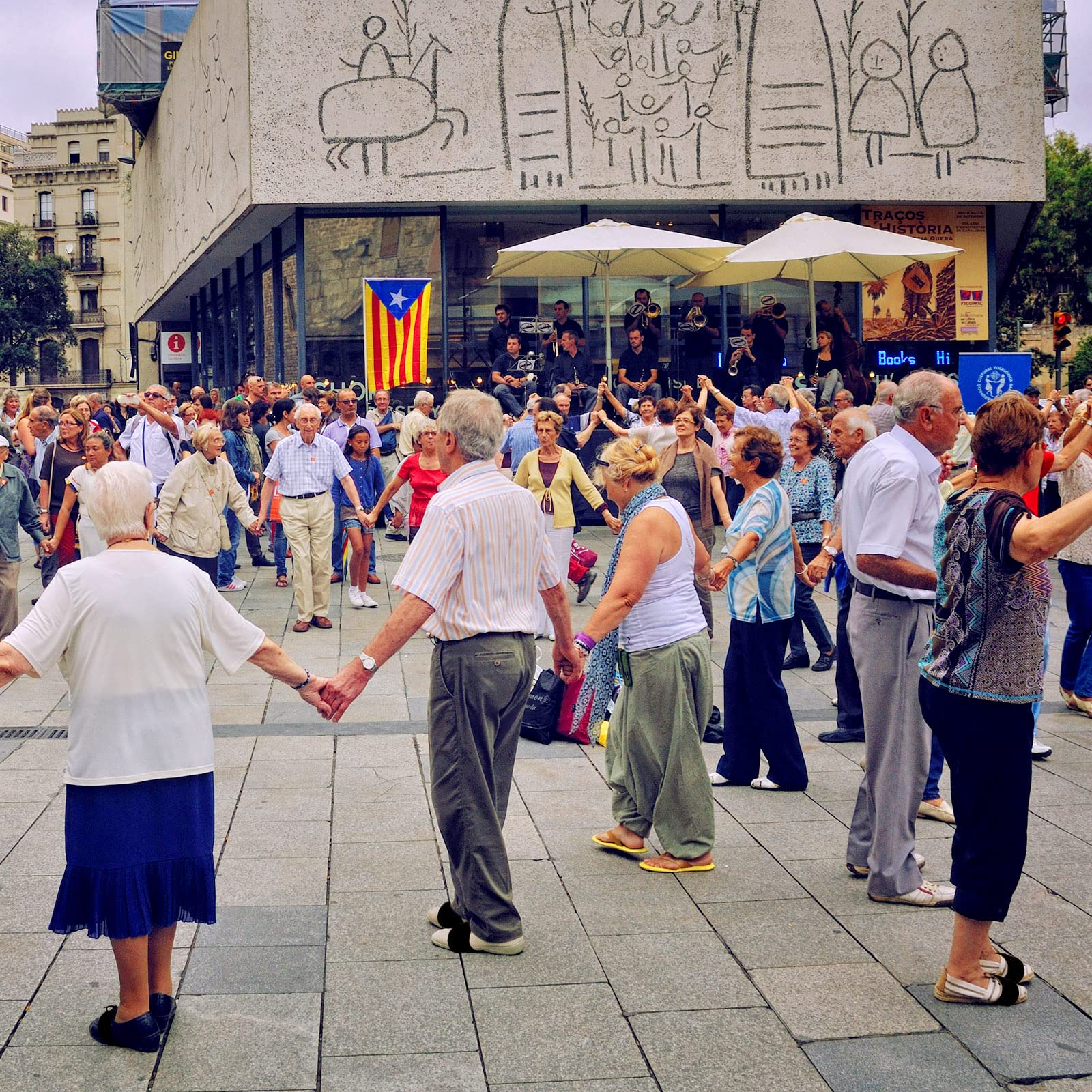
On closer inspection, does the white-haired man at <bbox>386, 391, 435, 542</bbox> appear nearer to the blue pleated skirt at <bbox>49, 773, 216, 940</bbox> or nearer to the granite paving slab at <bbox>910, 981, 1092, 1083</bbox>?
the blue pleated skirt at <bbox>49, 773, 216, 940</bbox>

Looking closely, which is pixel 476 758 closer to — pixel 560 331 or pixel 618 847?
pixel 618 847

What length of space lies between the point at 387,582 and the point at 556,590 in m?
9.36

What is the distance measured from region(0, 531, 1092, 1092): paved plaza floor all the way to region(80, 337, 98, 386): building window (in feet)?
309

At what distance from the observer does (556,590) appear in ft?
16.2

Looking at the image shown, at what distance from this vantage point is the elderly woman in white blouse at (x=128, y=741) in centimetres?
387

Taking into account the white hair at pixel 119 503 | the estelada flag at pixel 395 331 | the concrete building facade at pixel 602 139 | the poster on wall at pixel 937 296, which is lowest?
the white hair at pixel 119 503

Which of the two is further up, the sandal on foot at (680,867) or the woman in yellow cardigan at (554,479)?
the woman in yellow cardigan at (554,479)

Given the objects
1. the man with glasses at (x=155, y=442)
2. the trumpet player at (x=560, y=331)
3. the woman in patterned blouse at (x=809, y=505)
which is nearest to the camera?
the woman in patterned blouse at (x=809, y=505)

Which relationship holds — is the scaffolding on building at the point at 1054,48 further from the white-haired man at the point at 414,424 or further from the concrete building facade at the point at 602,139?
the white-haired man at the point at 414,424

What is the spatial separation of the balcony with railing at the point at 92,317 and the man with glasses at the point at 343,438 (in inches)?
3401

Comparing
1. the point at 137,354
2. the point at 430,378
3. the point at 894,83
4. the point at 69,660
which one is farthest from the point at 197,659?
the point at 137,354

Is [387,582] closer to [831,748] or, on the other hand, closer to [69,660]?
[831,748]

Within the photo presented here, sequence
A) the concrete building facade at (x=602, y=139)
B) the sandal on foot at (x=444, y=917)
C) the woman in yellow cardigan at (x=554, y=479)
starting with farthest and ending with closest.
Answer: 1. the concrete building facade at (x=602, y=139)
2. the woman in yellow cardigan at (x=554, y=479)
3. the sandal on foot at (x=444, y=917)

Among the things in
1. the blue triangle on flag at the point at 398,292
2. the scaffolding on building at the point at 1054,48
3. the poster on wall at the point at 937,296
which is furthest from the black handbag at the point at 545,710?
the scaffolding on building at the point at 1054,48
